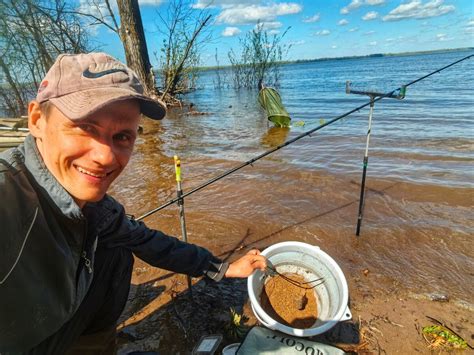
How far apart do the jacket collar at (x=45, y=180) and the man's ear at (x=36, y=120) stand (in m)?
0.03

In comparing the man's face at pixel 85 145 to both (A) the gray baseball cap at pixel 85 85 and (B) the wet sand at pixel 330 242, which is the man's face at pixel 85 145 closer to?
(A) the gray baseball cap at pixel 85 85

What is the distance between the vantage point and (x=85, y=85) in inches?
43.9

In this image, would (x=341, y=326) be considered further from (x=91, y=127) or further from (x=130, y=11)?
(x=130, y=11)

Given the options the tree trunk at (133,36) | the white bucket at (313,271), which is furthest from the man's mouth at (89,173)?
the tree trunk at (133,36)

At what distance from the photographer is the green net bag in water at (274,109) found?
9.52 m

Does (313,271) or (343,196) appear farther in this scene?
(343,196)

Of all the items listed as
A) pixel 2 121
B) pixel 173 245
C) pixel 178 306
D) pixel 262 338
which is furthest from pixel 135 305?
pixel 2 121

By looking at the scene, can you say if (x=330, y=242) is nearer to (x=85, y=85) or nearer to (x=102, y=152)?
(x=102, y=152)

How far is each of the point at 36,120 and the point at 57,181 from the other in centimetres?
26

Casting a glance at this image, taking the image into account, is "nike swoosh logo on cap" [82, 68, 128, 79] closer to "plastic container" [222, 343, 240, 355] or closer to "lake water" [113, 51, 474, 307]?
"plastic container" [222, 343, 240, 355]

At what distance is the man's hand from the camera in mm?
1918

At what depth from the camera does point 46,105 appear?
1137 mm

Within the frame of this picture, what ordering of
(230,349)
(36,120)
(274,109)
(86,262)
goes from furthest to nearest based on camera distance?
(274,109) < (230,349) < (86,262) < (36,120)

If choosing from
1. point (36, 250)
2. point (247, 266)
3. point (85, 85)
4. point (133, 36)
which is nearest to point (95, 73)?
point (85, 85)
